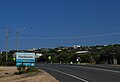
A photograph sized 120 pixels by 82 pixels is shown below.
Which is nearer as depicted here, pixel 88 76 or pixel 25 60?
pixel 88 76

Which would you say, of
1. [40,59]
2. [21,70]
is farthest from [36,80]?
[40,59]

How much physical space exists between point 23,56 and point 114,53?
60857 millimetres

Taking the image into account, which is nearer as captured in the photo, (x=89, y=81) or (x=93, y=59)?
(x=89, y=81)

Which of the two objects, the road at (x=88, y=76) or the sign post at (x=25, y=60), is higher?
the sign post at (x=25, y=60)

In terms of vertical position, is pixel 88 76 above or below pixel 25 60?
below

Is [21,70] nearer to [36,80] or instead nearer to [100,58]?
[36,80]

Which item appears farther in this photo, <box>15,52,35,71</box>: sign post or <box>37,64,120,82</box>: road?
<box>15,52,35,71</box>: sign post

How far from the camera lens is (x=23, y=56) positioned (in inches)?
1752

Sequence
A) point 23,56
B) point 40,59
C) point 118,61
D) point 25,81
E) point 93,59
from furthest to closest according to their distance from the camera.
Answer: point 40,59 → point 93,59 → point 118,61 → point 23,56 → point 25,81

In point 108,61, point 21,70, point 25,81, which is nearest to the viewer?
point 25,81

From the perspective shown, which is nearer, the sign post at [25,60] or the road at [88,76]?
the road at [88,76]

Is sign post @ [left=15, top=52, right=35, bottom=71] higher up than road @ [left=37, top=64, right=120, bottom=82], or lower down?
higher up

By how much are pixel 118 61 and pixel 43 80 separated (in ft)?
241

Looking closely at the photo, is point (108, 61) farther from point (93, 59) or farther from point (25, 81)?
point (25, 81)
